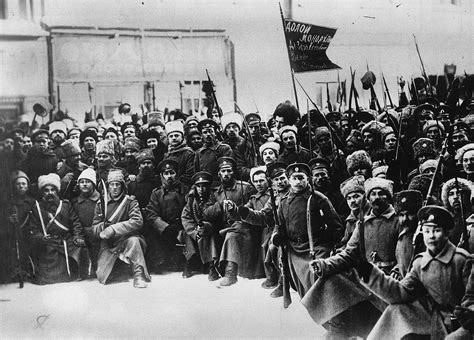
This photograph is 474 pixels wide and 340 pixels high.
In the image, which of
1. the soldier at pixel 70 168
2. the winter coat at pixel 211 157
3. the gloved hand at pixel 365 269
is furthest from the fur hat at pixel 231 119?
the gloved hand at pixel 365 269

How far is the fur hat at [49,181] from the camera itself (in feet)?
13.9

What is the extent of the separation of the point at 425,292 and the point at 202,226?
5.09 ft

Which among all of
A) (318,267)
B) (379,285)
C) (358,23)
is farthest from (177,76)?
(379,285)

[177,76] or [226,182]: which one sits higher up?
[177,76]

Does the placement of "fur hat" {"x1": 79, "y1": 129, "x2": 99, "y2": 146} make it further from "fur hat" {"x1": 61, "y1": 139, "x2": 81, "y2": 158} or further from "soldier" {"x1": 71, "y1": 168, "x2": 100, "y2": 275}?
"soldier" {"x1": 71, "y1": 168, "x2": 100, "y2": 275}

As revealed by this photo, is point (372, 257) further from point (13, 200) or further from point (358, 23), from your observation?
point (13, 200)

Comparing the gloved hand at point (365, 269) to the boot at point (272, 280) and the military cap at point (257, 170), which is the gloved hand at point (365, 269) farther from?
the military cap at point (257, 170)

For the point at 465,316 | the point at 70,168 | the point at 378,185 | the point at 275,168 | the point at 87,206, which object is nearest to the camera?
the point at 465,316

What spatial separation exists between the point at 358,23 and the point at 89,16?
6.06 feet

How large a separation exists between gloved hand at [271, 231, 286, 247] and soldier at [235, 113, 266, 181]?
0.49 metres

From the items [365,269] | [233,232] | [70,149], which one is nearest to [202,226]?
[233,232]

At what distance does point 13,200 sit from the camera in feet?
13.9

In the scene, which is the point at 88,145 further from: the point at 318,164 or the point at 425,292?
the point at 425,292

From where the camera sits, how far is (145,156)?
440 centimetres
